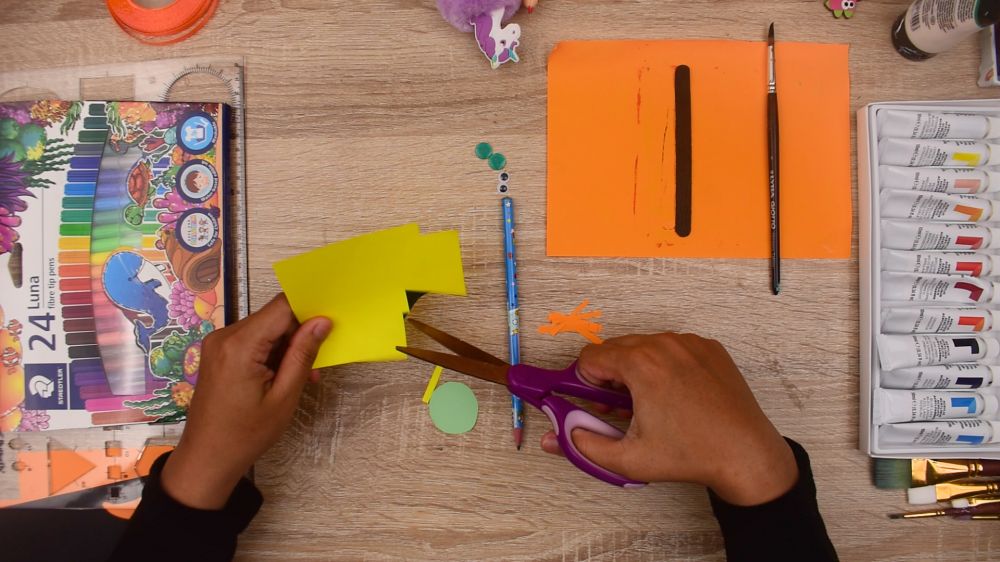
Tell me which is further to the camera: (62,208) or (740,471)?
(62,208)

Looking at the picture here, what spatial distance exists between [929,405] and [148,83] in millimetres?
923

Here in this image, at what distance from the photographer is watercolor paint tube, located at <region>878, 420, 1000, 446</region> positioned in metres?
0.65

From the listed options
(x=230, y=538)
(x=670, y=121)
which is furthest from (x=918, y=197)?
(x=230, y=538)

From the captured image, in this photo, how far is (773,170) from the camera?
66cm

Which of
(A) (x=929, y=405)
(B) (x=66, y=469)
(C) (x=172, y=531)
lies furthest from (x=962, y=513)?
(B) (x=66, y=469)

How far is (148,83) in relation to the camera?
0.68 metres

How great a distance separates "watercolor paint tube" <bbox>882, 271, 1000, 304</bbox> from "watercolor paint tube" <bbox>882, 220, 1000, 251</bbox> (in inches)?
1.3

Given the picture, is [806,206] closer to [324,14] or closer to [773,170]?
[773,170]

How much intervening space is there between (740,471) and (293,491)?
0.46 meters

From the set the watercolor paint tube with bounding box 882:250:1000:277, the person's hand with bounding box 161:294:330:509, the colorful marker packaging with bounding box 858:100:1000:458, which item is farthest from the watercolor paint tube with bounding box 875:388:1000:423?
the person's hand with bounding box 161:294:330:509

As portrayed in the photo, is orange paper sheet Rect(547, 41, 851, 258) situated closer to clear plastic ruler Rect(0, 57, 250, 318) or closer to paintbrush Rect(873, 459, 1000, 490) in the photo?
paintbrush Rect(873, 459, 1000, 490)

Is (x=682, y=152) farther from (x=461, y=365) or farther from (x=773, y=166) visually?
(x=461, y=365)

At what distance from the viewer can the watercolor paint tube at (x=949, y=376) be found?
0.65 m

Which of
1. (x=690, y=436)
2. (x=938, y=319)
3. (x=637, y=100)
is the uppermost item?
(x=637, y=100)
